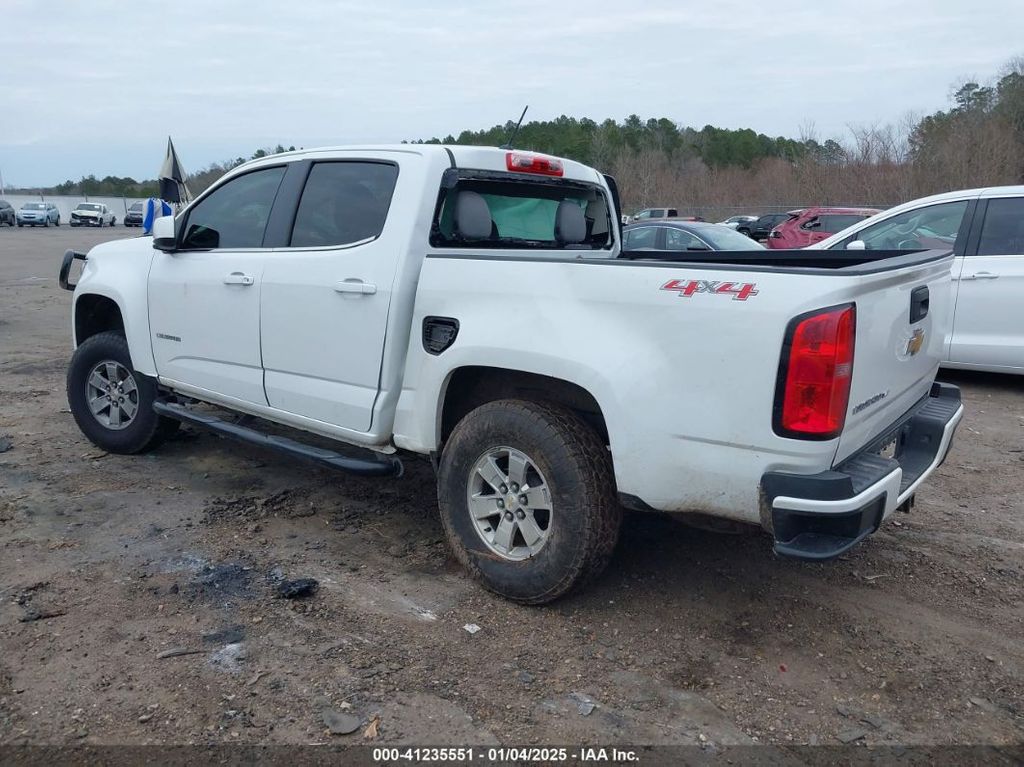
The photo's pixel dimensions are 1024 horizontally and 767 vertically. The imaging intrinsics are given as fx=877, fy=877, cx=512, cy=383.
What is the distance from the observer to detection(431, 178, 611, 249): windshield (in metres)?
4.19

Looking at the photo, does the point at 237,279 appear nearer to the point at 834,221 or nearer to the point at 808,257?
the point at 808,257

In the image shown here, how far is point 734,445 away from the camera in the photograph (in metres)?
3.06

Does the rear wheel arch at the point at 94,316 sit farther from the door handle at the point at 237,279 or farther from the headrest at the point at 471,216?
the headrest at the point at 471,216

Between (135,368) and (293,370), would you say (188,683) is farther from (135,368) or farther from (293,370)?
(135,368)

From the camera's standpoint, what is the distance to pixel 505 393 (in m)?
3.98

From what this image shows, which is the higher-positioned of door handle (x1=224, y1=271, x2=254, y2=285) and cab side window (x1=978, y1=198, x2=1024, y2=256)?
cab side window (x1=978, y1=198, x2=1024, y2=256)

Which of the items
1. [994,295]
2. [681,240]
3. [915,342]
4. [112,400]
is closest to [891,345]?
[915,342]

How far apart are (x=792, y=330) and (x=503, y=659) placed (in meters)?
1.63

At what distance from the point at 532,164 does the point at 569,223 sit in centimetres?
49

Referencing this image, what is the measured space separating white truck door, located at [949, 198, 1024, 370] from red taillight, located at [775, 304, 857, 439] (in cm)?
540

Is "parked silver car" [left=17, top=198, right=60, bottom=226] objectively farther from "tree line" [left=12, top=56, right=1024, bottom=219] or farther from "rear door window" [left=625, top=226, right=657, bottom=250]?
"rear door window" [left=625, top=226, right=657, bottom=250]

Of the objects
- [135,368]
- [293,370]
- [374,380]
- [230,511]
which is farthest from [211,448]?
[374,380]

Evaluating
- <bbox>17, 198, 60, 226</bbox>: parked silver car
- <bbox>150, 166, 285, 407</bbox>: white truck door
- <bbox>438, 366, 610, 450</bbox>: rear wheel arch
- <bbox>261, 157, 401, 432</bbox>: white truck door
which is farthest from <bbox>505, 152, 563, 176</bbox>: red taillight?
<bbox>17, 198, 60, 226</bbox>: parked silver car

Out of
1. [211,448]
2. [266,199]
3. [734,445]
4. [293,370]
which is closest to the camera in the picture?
[734,445]
